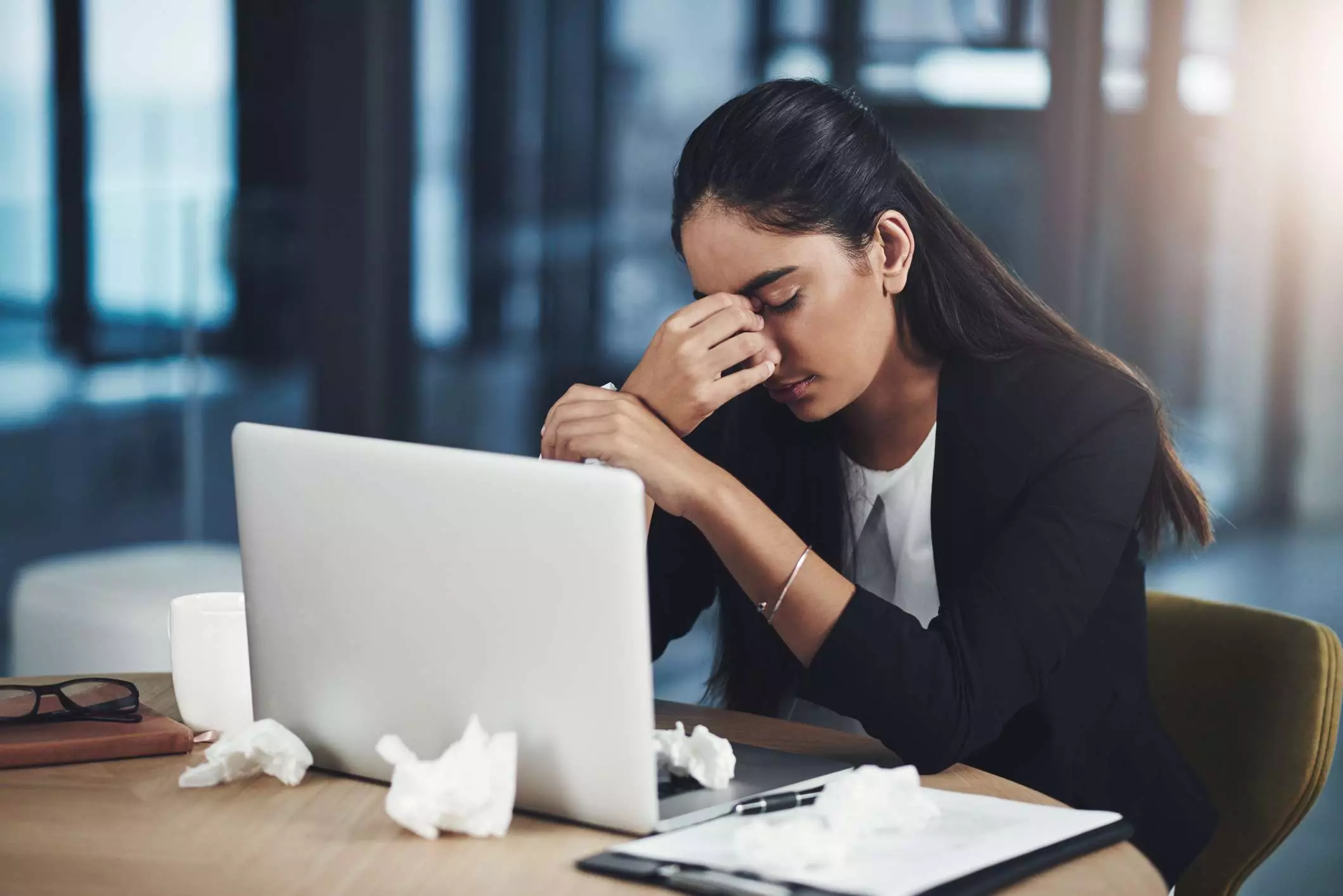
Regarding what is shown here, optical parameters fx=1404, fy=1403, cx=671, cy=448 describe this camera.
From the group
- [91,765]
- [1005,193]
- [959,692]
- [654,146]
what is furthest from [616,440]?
[654,146]

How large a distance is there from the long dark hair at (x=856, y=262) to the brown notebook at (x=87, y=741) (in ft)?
2.36

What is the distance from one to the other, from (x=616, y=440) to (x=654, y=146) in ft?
8.54

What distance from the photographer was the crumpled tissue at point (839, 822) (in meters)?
0.88

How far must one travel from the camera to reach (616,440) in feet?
4.20

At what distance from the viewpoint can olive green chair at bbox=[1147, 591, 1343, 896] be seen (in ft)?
4.86

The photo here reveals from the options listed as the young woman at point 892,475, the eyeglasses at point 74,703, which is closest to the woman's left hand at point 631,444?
the young woman at point 892,475

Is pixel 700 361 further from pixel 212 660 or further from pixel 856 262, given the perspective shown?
pixel 212 660

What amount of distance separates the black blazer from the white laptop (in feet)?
0.45

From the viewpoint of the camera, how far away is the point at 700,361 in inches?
57.7

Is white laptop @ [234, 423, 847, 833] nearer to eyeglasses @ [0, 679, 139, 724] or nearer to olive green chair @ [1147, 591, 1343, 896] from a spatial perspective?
eyeglasses @ [0, 679, 139, 724]

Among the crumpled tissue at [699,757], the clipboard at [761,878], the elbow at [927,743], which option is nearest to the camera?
the clipboard at [761,878]

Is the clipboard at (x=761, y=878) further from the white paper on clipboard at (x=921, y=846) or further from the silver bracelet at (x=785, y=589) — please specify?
the silver bracelet at (x=785, y=589)

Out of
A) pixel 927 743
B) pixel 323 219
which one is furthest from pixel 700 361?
pixel 323 219

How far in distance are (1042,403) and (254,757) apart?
88 cm
